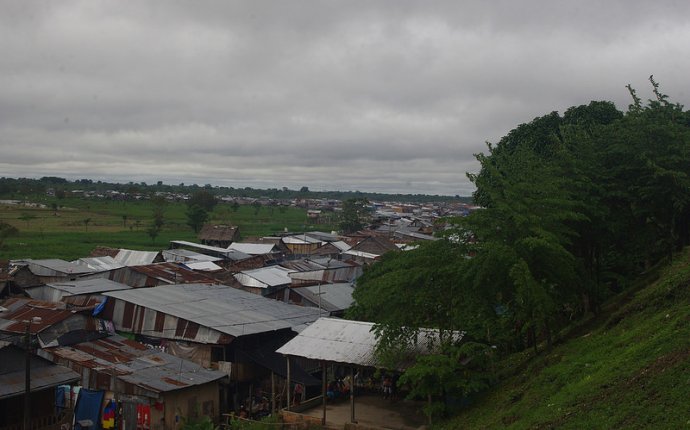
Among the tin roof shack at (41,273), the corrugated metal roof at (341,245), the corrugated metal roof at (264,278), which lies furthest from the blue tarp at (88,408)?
the corrugated metal roof at (341,245)

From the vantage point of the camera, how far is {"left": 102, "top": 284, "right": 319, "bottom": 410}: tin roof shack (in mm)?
23406

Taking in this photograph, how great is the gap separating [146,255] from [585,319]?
35.9 meters

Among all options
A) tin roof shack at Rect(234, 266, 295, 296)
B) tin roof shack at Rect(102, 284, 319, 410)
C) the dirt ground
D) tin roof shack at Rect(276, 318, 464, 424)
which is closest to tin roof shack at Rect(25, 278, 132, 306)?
tin roof shack at Rect(102, 284, 319, 410)

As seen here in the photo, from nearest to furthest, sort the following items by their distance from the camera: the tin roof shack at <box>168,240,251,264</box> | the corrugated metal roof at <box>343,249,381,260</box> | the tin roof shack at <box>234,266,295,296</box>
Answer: the tin roof shack at <box>234,266,295,296</box>
the tin roof shack at <box>168,240,251,264</box>
the corrugated metal roof at <box>343,249,381,260</box>

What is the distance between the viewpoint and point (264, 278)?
129ft

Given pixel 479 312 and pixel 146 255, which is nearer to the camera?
pixel 479 312

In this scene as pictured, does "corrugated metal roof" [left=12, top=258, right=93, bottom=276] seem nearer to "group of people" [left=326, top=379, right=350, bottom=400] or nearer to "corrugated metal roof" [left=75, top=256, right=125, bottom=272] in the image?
"corrugated metal roof" [left=75, top=256, right=125, bottom=272]

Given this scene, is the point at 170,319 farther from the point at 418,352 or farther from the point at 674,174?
the point at 674,174

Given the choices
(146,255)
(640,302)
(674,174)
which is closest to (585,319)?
(640,302)

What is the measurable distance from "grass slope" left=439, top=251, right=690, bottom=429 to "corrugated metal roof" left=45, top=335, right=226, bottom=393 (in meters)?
9.23

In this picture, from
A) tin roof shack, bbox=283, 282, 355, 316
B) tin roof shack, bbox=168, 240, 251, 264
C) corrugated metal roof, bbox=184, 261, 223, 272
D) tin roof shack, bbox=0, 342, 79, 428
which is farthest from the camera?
tin roof shack, bbox=168, 240, 251, 264

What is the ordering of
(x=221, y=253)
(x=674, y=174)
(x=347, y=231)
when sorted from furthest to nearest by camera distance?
(x=347, y=231)
(x=221, y=253)
(x=674, y=174)

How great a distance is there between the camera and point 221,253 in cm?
5194

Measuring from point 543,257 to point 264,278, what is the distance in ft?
85.9
